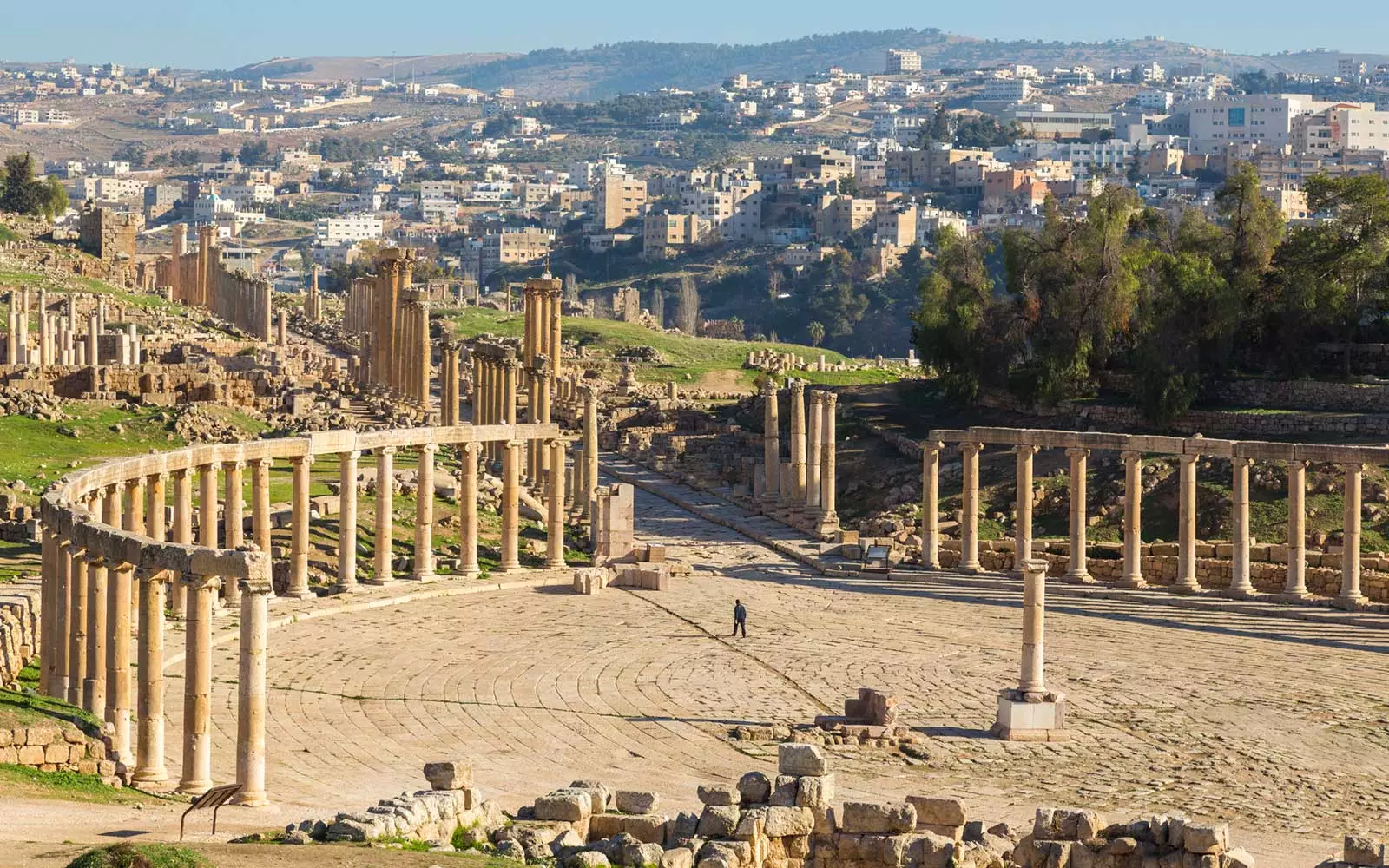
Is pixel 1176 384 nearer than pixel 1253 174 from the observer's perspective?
Yes

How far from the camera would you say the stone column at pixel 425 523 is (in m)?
54.6

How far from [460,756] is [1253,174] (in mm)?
48823

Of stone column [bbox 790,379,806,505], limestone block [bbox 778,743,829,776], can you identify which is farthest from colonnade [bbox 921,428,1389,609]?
limestone block [bbox 778,743,829,776]

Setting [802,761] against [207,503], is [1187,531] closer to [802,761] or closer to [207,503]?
[207,503]

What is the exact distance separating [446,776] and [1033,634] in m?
13.8

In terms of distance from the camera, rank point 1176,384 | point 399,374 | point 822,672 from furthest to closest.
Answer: point 399,374
point 1176,384
point 822,672

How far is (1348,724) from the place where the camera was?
41469 mm

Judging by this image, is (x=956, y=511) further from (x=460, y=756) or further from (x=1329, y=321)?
(x=460, y=756)

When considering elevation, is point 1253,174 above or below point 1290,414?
above

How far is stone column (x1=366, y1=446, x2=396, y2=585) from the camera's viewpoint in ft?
176

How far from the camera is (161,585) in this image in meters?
35.3

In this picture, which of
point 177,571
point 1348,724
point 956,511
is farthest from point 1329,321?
point 177,571

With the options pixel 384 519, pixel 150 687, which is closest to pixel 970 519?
pixel 384 519

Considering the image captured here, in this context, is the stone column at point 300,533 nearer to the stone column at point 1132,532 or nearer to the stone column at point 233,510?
the stone column at point 233,510
